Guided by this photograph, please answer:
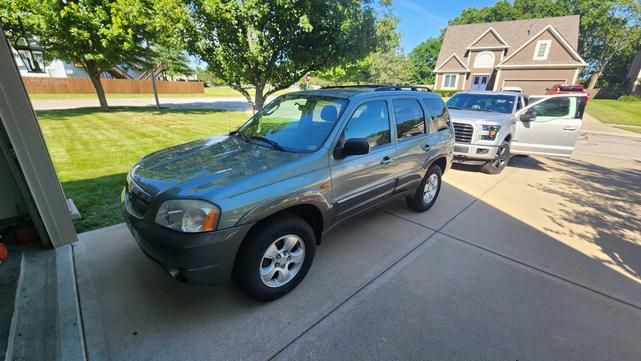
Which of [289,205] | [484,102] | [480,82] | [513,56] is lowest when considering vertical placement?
[289,205]

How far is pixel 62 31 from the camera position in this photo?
13.1m

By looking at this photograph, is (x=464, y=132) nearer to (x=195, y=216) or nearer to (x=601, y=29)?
(x=195, y=216)

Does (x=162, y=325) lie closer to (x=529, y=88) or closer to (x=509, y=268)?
(x=509, y=268)

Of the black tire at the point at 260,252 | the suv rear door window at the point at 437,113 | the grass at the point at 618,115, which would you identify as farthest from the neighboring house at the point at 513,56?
the black tire at the point at 260,252

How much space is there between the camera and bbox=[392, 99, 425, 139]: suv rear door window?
3.62 meters

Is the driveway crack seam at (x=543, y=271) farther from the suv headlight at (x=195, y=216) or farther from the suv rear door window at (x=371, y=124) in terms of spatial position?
the suv headlight at (x=195, y=216)

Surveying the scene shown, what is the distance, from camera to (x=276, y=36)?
22.4 ft

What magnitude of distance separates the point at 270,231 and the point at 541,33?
120ft

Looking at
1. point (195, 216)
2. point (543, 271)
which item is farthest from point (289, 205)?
point (543, 271)

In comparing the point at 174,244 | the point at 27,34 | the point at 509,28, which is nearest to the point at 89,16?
the point at 27,34

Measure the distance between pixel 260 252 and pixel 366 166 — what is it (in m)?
1.46

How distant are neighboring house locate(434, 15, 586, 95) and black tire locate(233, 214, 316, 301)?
112 feet

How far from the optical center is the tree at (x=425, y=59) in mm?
53562

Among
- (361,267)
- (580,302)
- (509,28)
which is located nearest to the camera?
(580,302)
